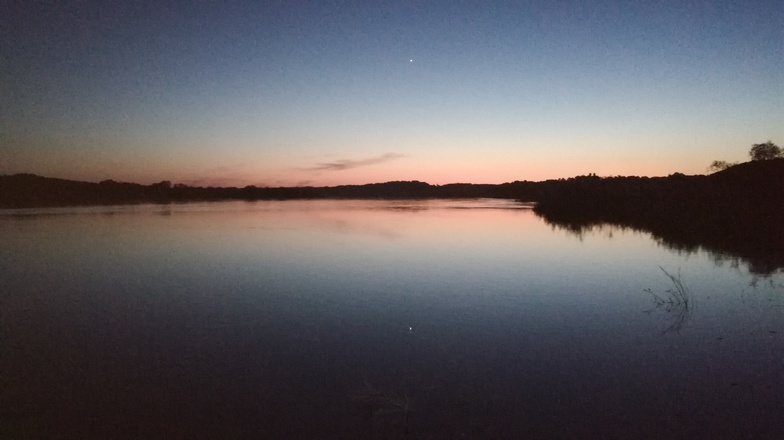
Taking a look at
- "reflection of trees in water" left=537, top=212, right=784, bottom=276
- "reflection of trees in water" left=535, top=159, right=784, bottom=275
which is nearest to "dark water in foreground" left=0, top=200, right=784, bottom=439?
"reflection of trees in water" left=537, top=212, right=784, bottom=276

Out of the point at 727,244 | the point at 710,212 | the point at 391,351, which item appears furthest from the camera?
the point at 710,212

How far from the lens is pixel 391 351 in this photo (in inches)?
253

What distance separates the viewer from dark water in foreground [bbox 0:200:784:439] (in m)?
4.60

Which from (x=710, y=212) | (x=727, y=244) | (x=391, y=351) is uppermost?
(x=710, y=212)

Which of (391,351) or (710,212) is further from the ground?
(710,212)

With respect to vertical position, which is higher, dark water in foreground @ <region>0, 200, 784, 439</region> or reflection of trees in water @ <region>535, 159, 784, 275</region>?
reflection of trees in water @ <region>535, 159, 784, 275</region>

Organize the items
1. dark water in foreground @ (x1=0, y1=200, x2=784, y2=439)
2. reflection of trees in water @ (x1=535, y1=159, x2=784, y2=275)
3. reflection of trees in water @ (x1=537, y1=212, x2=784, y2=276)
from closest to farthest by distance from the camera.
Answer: dark water in foreground @ (x1=0, y1=200, x2=784, y2=439), reflection of trees in water @ (x1=537, y1=212, x2=784, y2=276), reflection of trees in water @ (x1=535, y1=159, x2=784, y2=275)

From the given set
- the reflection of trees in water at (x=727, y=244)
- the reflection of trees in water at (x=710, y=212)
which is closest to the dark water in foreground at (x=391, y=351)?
the reflection of trees in water at (x=727, y=244)

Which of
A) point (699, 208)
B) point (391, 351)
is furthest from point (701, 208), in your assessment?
point (391, 351)

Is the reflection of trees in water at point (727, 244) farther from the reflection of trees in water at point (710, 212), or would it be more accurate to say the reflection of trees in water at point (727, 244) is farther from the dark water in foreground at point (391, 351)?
the dark water in foreground at point (391, 351)

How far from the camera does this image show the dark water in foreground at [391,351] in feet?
15.1

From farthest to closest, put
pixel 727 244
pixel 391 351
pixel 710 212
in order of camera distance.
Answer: pixel 710 212 < pixel 727 244 < pixel 391 351

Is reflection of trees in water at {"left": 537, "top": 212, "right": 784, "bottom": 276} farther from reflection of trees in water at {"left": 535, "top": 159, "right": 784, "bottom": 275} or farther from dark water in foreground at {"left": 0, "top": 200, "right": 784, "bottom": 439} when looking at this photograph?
dark water in foreground at {"left": 0, "top": 200, "right": 784, "bottom": 439}

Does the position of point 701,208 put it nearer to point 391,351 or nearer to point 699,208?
point 699,208
